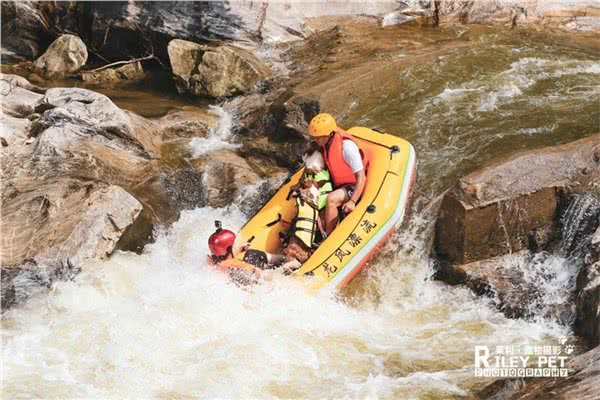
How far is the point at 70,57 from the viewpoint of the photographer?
40.0ft

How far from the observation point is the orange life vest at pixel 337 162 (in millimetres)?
6926

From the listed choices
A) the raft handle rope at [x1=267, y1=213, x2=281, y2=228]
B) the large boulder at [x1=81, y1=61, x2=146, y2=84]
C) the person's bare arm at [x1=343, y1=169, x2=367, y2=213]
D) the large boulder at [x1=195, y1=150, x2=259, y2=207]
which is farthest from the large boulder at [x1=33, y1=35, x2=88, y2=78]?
the person's bare arm at [x1=343, y1=169, x2=367, y2=213]

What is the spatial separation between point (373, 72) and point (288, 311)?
439 cm

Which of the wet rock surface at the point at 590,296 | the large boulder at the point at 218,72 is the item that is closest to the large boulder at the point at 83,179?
the large boulder at the point at 218,72

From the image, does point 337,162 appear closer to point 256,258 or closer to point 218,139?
point 256,258

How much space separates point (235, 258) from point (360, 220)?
1.21 m

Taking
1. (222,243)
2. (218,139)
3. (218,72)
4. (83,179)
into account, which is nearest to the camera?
(222,243)

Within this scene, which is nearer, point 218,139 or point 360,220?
point 360,220

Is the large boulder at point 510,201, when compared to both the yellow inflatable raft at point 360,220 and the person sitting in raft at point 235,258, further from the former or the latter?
the person sitting in raft at point 235,258

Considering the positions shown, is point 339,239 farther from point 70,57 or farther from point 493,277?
point 70,57

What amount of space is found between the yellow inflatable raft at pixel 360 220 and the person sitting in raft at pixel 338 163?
0.13 metres

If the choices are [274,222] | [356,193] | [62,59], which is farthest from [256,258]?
[62,59]

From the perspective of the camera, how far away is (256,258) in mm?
6668

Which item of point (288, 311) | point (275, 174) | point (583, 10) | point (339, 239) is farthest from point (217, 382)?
point (583, 10)
